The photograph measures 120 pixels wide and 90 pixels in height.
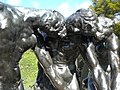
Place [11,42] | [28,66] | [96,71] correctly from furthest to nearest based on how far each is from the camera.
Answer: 1. [28,66]
2. [96,71]
3. [11,42]

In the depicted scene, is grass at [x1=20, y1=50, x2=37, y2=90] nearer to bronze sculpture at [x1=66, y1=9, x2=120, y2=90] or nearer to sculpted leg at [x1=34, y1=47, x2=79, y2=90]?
sculpted leg at [x1=34, y1=47, x2=79, y2=90]

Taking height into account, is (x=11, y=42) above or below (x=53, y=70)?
above

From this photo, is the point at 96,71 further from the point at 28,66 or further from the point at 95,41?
the point at 28,66

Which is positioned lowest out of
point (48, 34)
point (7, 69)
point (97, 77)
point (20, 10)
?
point (97, 77)

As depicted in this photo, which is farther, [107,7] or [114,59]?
[107,7]

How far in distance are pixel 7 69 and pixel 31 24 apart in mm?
460

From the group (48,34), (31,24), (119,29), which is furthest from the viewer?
(119,29)

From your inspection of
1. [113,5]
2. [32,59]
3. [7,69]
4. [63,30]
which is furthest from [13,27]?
[113,5]

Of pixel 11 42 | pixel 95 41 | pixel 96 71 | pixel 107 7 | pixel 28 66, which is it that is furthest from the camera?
pixel 107 7

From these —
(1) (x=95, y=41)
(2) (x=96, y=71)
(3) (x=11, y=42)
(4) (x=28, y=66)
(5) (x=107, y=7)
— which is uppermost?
(5) (x=107, y=7)

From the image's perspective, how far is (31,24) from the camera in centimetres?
343

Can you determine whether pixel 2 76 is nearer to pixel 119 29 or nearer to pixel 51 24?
pixel 51 24

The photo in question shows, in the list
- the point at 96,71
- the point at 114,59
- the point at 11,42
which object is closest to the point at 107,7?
the point at 114,59

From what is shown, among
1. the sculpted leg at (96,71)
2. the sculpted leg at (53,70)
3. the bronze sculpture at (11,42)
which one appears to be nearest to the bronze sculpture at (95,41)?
the sculpted leg at (96,71)
